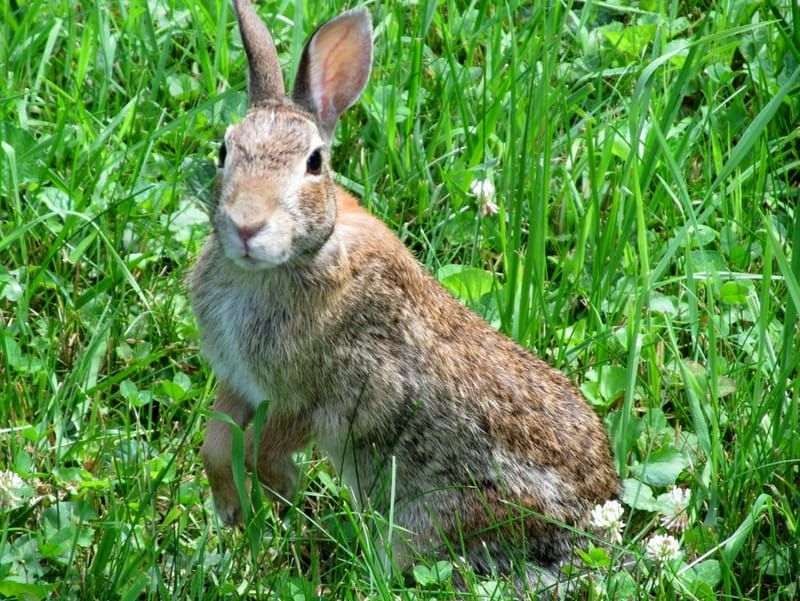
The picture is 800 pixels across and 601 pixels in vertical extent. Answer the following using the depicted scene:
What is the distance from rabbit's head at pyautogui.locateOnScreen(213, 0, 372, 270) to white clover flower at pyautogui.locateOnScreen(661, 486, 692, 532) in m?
1.36

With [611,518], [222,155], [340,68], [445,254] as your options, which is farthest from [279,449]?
[445,254]

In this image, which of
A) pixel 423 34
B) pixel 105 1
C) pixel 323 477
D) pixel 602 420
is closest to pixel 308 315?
pixel 323 477

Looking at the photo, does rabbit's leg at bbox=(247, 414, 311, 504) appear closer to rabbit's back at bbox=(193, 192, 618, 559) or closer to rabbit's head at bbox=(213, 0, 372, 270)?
rabbit's back at bbox=(193, 192, 618, 559)

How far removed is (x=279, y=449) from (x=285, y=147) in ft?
3.34

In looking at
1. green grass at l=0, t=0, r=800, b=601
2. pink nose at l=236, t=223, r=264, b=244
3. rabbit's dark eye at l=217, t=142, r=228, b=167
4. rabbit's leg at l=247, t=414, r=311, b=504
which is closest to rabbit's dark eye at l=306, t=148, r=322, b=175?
rabbit's dark eye at l=217, t=142, r=228, b=167

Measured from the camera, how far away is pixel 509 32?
25.7 feet

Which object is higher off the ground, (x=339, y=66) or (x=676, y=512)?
(x=339, y=66)

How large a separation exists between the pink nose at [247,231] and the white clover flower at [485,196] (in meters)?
1.80

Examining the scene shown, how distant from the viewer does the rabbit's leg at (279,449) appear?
617cm

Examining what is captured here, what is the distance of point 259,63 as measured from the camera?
6039mm

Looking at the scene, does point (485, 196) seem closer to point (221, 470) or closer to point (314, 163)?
point (314, 163)

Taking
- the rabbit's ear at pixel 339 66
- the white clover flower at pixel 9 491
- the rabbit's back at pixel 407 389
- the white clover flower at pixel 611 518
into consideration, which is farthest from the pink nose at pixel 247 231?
the white clover flower at pixel 611 518

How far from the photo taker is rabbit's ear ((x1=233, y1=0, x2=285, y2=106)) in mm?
6027

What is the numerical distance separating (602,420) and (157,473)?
1516 millimetres
